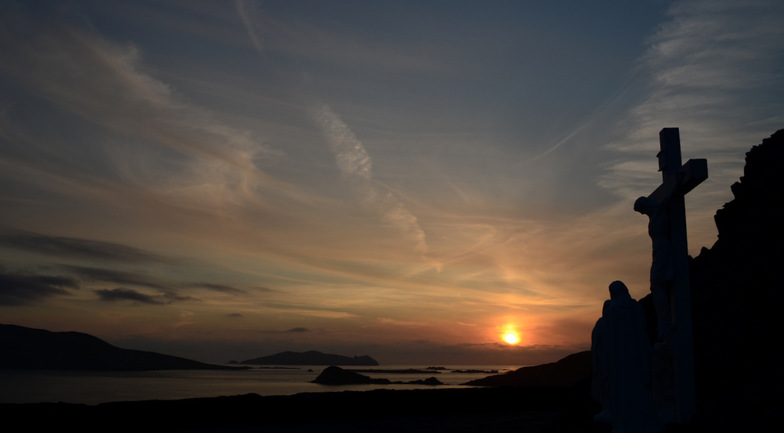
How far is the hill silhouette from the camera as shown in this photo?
8.80 m

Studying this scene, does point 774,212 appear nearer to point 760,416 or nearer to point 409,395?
point 760,416

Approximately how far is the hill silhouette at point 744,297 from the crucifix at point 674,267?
0.49 m

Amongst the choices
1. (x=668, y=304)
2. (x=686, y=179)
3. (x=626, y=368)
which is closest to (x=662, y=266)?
(x=668, y=304)

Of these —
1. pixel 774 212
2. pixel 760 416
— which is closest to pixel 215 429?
pixel 760 416

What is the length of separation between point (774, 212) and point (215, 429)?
11.6m

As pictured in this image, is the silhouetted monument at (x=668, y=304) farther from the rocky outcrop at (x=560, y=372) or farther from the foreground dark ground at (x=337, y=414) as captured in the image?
the rocky outcrop at (x=560, y=372)

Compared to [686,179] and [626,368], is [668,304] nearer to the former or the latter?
[686,179]

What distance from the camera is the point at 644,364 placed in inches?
299

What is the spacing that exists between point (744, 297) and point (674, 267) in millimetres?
3492

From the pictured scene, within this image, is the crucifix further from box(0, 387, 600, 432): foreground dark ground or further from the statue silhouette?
box(0, 387, 600, 432): foreground dark ground

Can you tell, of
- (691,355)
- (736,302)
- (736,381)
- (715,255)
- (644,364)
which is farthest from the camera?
(715,255)

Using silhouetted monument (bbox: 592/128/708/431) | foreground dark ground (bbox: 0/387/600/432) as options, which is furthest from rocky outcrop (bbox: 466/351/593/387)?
silhouetted monument (bbox: 592/128/708/431)

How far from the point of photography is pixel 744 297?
37.4ft

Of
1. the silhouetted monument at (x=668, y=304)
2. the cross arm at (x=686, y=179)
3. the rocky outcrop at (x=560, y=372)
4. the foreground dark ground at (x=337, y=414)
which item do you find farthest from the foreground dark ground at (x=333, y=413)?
the rocky outcrop at (x=560, y=372)
